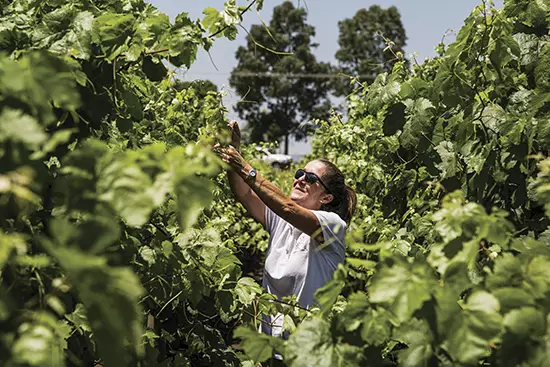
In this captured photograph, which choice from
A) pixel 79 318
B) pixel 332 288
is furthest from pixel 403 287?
pixel 79 318

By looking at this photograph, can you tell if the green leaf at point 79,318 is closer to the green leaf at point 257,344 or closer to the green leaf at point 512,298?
the green leaf at point 257,344

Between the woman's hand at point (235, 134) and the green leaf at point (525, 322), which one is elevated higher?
the woman's hand at point (235, 134)

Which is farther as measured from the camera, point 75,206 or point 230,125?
point 230,125

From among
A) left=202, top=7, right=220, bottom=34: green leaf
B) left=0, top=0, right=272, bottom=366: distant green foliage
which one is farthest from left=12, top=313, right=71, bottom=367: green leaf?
left=202, top=7, right=220, bottom=34: green leaf

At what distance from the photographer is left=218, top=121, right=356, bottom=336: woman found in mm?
2869

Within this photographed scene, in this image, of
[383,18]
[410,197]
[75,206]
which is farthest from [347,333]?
[383,18]

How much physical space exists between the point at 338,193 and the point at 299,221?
1.86ft

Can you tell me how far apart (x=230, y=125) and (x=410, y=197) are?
1625 millimetres

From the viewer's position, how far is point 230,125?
292cm

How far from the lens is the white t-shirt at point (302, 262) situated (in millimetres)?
3025

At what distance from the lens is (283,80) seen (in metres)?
46.4

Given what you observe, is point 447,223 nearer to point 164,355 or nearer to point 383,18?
point 164,355

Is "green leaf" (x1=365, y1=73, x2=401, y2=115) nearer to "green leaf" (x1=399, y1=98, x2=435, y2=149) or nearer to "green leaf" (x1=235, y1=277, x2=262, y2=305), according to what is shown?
"green leaf" (x1=399, y1=98, x2=435, y2=149)

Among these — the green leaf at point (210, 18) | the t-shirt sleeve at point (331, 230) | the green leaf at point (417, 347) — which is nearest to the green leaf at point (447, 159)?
the t-shirt sleeve at point (331, 230)
